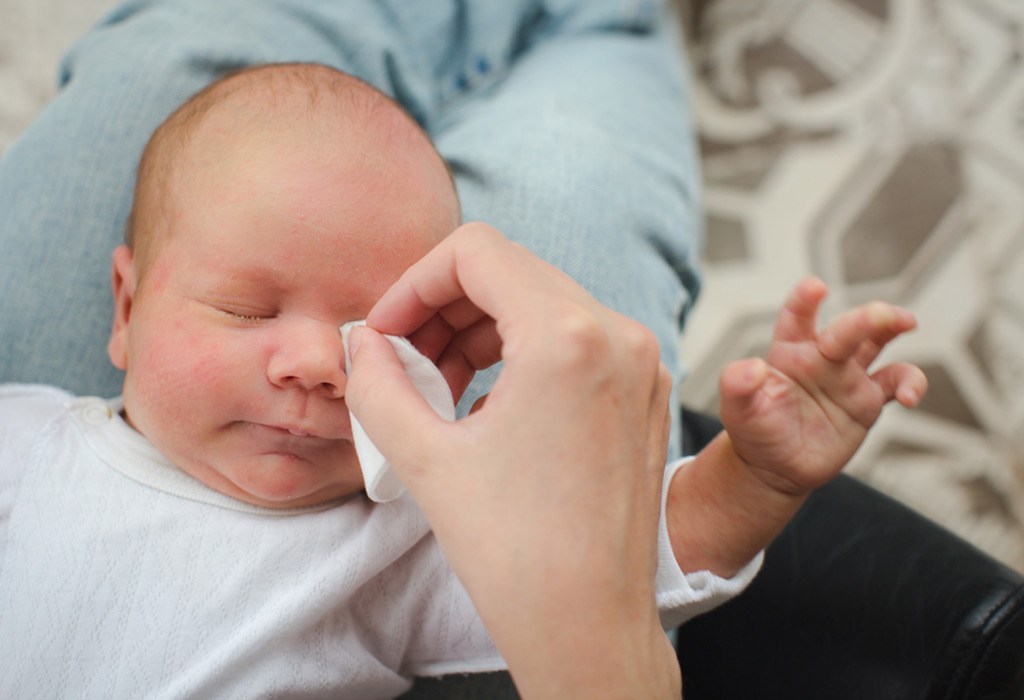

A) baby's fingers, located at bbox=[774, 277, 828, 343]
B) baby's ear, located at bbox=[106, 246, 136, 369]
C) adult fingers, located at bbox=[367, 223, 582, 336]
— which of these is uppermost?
adult fingers, located at bbox=[367, 223, 582, 336]

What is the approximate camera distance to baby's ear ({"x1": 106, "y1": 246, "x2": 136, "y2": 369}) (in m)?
0.86

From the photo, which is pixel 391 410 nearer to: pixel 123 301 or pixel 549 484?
pixel 549 484

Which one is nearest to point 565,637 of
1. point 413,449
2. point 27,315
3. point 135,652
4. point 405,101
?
point 413,449

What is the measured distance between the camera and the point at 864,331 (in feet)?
2.19

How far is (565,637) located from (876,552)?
42 cm

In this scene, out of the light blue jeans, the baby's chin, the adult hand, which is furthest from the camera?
the light blue jeans

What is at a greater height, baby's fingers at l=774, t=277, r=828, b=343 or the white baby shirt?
baby's fingers at l=774, t=277, r=828, b=343

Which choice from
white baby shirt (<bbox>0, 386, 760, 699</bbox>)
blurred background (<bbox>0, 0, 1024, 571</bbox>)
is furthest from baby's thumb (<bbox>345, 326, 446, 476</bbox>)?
blurred background (<bbox>0, 0, 1024, 571</bbox>)

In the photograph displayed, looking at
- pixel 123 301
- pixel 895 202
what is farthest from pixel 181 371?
pixel 895 202

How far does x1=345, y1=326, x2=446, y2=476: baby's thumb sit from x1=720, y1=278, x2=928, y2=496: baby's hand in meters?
0.27

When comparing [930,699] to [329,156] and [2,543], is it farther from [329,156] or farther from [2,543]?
[2,543]

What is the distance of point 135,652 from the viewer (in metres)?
0.76

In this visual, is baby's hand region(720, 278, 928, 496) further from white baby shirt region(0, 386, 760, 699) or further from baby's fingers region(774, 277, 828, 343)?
white baby shirt region(0, 386, 760, 699)

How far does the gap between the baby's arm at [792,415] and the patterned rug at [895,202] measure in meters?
0.89
